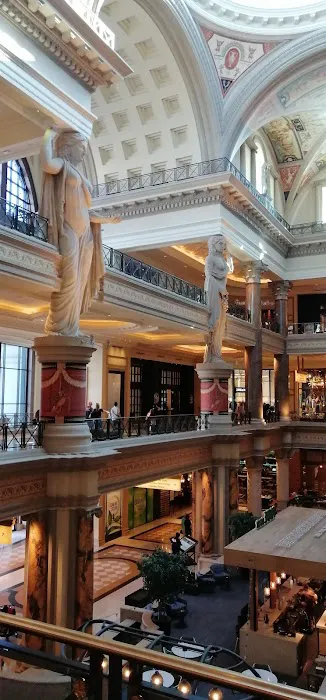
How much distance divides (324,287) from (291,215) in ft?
11.2

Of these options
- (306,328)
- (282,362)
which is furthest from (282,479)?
(306,328)

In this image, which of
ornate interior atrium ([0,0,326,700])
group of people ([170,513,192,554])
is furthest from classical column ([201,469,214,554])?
group of people ([170,513,192,554])

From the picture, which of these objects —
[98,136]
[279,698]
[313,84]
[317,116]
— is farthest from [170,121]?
[279,698]

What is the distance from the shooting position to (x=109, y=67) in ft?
32.1

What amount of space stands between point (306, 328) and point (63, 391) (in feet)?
51.7

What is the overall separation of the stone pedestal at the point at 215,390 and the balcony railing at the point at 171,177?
544cm

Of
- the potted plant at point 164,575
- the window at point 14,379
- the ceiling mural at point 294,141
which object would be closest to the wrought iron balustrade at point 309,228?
the ceiling mural at point 294,141

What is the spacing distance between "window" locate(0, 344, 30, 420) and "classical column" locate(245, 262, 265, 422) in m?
8.02

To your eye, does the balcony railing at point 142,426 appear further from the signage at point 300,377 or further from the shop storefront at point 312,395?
the shop storefront at point 312,395

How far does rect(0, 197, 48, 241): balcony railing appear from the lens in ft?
30.2

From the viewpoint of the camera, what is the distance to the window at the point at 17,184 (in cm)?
1509

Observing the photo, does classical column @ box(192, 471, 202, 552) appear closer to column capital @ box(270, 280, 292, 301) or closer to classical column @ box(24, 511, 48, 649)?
classical column @ box(24, 511, 48, 649)

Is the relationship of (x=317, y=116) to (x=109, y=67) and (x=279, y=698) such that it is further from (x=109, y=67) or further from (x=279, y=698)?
(x=279, y=698)

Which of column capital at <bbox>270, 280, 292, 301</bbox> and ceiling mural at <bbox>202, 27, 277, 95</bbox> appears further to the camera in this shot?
column capital at <bbox>270, 280, 292, 301</bbox>
